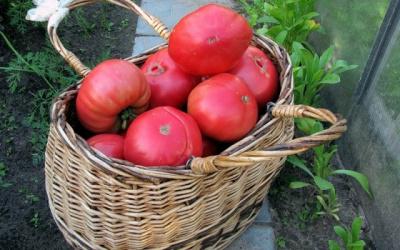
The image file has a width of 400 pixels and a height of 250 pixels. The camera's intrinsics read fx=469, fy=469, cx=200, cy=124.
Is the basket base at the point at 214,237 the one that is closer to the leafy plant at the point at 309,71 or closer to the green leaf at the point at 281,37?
the leafy plant at the point at 309,71

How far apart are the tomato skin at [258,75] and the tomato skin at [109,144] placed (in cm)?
43

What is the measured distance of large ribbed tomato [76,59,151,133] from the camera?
1357 mm

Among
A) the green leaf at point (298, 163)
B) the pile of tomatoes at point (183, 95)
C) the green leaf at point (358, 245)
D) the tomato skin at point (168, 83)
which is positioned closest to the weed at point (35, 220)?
the pile of tomatoes at point (183, 95)

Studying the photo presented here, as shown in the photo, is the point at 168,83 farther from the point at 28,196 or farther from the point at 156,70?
the point at 28,196

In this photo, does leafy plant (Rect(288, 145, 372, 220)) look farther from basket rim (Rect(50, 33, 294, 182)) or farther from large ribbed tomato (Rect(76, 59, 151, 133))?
large ribbed tomato (Rect(76, 59, 151, 133))

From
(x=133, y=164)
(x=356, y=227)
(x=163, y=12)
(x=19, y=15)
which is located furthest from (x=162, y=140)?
(x=163, y=12)

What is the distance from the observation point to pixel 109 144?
1368 millimetres

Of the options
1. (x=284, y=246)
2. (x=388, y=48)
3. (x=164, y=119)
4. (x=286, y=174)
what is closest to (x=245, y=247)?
(x=284, y=246)

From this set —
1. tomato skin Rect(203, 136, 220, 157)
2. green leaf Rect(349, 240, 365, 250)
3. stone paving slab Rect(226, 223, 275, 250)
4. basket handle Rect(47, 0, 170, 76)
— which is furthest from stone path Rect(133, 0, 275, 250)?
basket handle Rect(47, 0, 170, 76)

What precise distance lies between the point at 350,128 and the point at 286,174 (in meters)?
0.35

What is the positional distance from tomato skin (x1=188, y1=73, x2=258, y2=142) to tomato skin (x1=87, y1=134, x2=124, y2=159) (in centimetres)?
24

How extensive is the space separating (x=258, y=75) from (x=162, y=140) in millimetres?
435

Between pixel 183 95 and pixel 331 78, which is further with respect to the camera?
pixel 331 78

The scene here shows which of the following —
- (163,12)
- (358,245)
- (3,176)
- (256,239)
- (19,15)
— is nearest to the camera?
(358,245)
